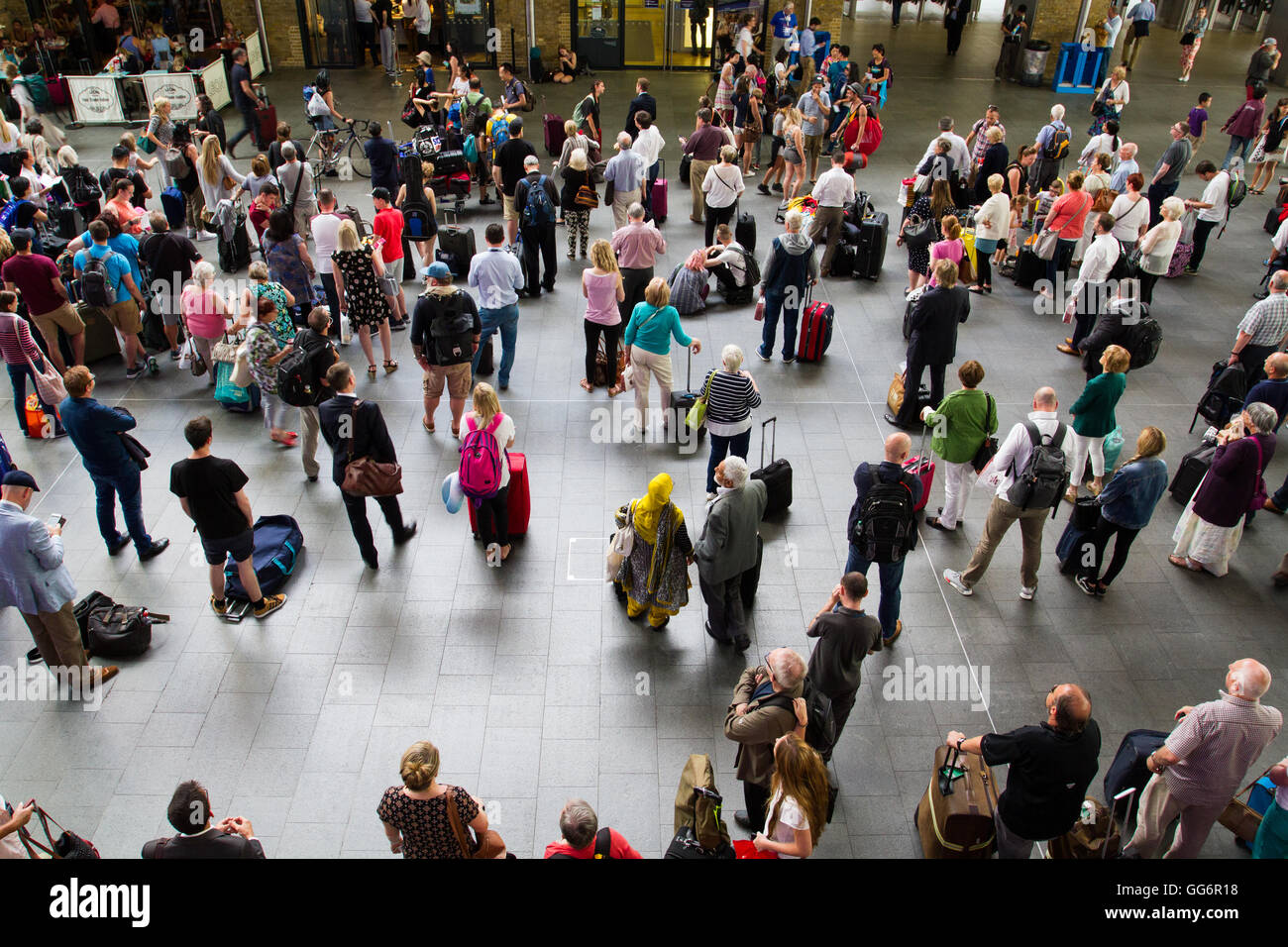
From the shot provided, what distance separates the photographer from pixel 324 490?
27.5ft

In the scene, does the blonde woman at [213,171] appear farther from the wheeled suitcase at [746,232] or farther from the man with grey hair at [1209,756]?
the man with grey hair at [1209,756]

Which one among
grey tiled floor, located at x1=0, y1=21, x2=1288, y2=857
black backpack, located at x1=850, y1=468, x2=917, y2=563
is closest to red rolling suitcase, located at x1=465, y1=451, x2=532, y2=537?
grey tiled floor, located at x1=0, y1=21, x2=1288, y2=857

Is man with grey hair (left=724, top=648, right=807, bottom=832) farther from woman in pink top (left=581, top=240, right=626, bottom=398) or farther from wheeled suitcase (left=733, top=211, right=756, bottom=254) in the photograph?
wheeled suitcase (left=733, top=211, right=756, bottom=254)

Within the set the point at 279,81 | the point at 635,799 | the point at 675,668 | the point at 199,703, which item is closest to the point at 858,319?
the point at 675,668

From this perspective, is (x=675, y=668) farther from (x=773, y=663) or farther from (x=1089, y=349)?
(x=1089, y=349)

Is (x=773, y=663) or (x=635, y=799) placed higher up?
(x=773, y=663)

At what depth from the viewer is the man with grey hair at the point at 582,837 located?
4.07 metres

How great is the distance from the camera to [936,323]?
8562mm

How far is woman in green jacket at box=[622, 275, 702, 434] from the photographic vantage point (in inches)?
328

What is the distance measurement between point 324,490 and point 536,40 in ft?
54.0

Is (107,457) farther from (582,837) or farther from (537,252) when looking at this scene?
(537,252)

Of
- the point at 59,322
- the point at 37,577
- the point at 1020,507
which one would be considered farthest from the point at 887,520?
the point at 59,322

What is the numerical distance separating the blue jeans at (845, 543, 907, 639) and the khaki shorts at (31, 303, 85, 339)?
7832 millimetres
